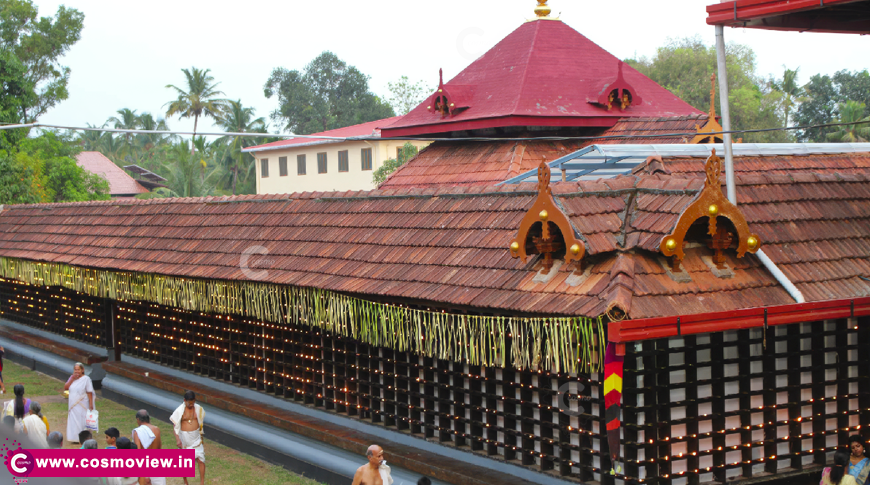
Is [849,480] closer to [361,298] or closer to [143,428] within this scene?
[361,298]

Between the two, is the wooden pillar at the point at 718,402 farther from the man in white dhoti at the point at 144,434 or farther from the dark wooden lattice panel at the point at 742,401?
the man in white dhoti at the point at 144,434

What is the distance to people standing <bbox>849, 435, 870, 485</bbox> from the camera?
7.56 metres

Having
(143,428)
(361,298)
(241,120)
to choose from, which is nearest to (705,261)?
(361,298)

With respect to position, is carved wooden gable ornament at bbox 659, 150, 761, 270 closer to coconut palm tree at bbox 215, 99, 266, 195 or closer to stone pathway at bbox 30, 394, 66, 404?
stone pathway at bbox 30, 394, 66, 404

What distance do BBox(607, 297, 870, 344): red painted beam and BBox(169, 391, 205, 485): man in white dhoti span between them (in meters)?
5.88

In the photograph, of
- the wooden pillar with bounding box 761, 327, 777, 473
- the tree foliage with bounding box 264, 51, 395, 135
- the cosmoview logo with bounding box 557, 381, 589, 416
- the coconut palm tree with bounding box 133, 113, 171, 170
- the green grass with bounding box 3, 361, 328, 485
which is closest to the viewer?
the cosmoview logo with bounding box 557, 381, 589, 416

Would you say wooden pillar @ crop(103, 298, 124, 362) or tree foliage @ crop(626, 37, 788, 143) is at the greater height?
tree foliage @ crop(626, 37, 788, 143)

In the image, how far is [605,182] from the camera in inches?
331

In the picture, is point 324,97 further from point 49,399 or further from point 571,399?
point 571,399

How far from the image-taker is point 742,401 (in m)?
8.04

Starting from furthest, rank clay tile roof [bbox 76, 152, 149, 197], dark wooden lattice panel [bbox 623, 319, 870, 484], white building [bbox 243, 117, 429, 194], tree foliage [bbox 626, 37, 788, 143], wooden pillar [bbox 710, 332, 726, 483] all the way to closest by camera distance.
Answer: clay tile roof [bbox 76, 152, 149, 197], tree foliage [bbox 626, 37, 788, 143], white building [bbox 243, 117, 429, 194], wooden pillar [bbox 710, 332, 726, 483], dark wooden lattice panel [bbox 623, 319, 870, 484]

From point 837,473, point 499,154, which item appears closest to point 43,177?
point 499,154

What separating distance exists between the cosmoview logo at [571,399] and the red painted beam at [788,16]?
4722mm

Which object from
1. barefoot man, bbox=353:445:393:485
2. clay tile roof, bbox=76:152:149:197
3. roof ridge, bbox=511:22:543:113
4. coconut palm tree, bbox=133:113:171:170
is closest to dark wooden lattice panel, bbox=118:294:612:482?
barefoot man, bbox=353:445:393:485
